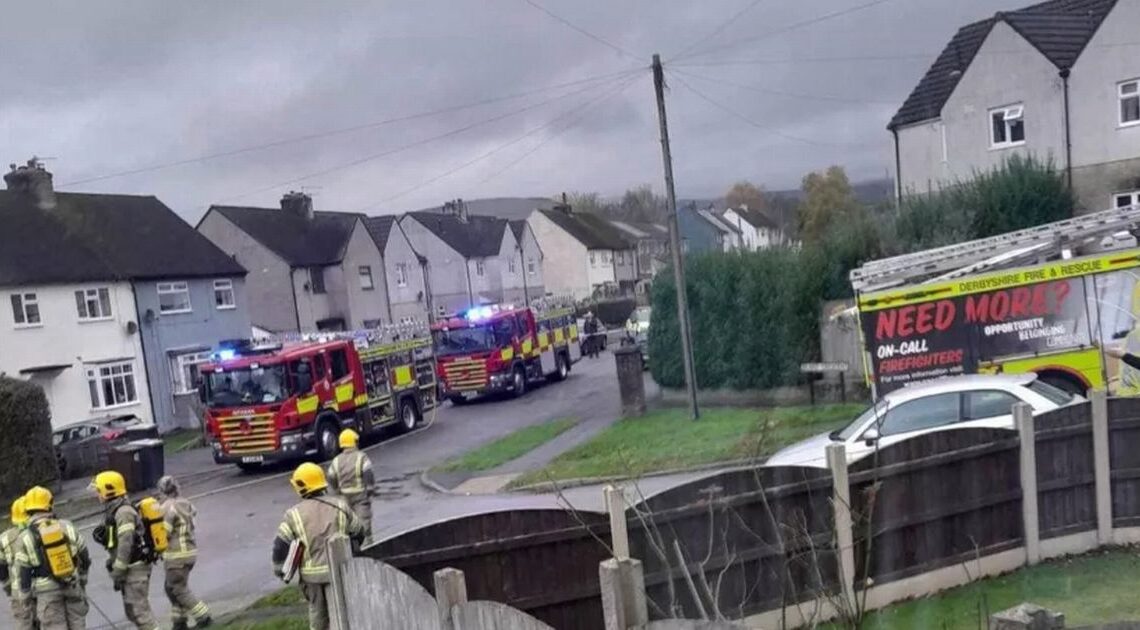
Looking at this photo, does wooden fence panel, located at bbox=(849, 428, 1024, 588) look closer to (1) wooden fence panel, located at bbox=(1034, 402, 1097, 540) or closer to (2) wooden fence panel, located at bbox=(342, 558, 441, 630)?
(1) wooden fence panel, located at bbox=(1034, 402, 1097, 540)

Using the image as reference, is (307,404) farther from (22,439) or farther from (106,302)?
(106,302)

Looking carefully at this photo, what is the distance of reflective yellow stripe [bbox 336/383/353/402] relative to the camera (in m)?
21.6

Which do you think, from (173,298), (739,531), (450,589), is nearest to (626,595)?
(450,589)

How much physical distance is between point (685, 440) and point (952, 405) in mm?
7544

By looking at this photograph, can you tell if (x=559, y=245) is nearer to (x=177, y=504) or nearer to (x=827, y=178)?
(x=827, y=178)

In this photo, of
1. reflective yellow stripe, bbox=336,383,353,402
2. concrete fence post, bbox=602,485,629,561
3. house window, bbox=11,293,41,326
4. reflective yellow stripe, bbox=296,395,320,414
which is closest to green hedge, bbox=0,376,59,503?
reflective yellow stripe, bbox=296,395,320,414

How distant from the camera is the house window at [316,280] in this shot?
1625 inches

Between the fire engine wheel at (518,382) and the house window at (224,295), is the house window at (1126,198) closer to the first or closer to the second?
the fire engine wheel at (518,382)

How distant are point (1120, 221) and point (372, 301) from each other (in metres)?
35.1

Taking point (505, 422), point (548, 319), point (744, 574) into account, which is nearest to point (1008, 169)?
point (505, 422)

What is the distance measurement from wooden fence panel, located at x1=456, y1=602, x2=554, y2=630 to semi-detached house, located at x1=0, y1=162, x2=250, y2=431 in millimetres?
25832

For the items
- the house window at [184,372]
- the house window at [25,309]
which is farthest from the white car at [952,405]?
the house window at [184,372]

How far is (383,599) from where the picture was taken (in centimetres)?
538

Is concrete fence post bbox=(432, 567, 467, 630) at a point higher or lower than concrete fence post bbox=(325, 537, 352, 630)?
higher
